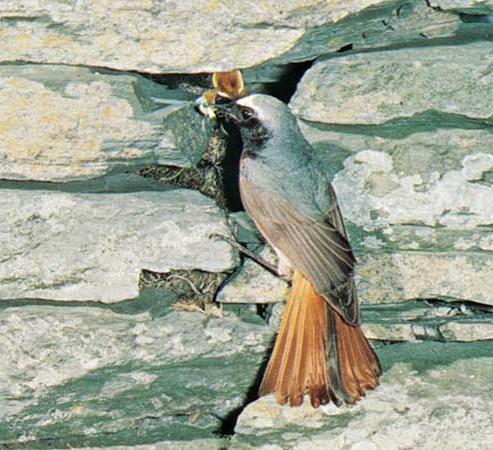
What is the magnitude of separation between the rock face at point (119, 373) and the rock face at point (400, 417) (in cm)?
32

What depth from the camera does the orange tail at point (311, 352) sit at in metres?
4.84

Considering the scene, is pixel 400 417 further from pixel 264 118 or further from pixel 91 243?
pixel 91 243

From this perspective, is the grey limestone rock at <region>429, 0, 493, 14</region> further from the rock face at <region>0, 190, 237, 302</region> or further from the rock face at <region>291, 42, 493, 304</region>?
the rock face at <region>0, 190, 237, 302</region>

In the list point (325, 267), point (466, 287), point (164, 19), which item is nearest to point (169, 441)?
point (325, 267)

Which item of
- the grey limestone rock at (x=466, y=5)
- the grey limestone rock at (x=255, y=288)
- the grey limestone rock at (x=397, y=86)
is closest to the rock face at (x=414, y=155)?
the grey limestone rock at (x=397, y=86)

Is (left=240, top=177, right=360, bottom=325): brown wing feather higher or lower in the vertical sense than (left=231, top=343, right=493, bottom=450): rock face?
higher

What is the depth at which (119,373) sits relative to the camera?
5105 mm

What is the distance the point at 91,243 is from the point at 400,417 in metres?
1.57

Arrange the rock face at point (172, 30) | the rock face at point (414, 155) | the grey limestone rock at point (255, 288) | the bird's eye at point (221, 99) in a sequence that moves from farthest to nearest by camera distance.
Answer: the grey limestone rock at point (255, 288)
the bird's eye at point (221, 99)
the rock face at point (414, 155)
the rock face at point (172, 30)

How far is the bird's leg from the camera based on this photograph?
16.6 ft

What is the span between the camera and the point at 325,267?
4734 mm

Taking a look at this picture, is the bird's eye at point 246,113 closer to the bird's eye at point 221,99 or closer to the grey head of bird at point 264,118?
the grey head of bird at point 264,118

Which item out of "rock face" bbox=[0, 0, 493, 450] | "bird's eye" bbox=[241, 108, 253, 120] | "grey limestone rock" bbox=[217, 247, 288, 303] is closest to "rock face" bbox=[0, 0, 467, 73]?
"rock face" bbox=[0, 0, 493, 450]

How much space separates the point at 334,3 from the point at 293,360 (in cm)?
153
